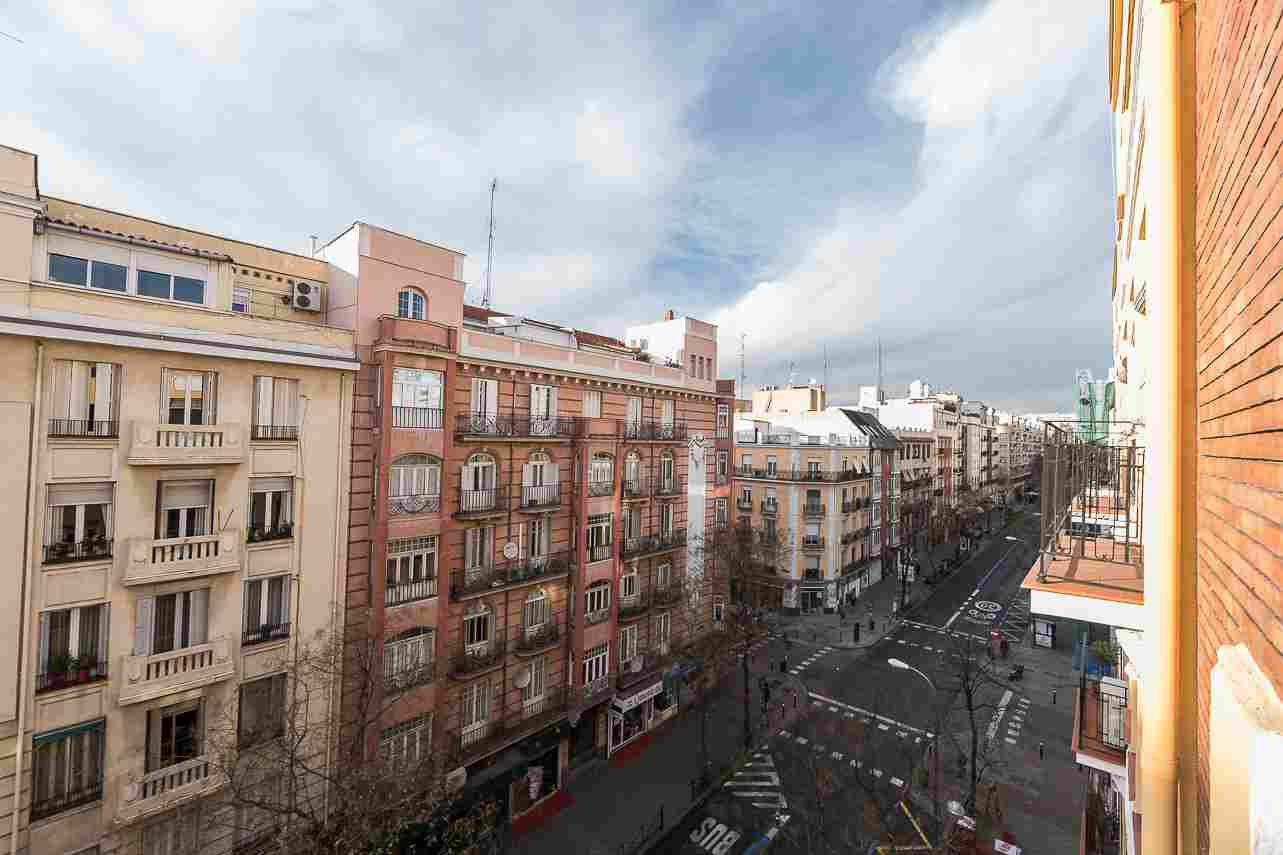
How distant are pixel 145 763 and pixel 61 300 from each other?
36.8 ft

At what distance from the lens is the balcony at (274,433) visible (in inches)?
598

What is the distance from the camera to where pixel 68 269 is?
45.4ft

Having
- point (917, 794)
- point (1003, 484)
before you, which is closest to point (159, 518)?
point (917, 794)

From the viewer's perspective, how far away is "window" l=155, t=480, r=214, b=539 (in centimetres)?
1392

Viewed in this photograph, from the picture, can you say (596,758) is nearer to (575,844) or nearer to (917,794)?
(575,844)

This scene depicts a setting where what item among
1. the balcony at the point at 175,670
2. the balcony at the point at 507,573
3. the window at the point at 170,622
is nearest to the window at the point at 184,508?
the window at the point at 170,622

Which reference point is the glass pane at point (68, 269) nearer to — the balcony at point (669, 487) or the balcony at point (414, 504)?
the balcony at point (414, 504)

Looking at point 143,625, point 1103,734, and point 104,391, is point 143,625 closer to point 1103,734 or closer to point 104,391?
point 104,391

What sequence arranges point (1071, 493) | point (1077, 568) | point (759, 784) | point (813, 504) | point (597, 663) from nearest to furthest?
point (1077, 568) < point (1071, 493) < point (759, 784) < point (597, 663) < point (813, 504)

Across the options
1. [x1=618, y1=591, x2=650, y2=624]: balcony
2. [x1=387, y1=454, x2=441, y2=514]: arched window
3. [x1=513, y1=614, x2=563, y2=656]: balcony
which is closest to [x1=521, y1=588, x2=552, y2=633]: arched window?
[x1=513, y1=614, x2=563, y2=656]: balcony

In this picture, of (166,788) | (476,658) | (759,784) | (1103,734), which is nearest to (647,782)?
(759,784)

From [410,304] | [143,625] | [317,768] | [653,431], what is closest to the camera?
[143,625]

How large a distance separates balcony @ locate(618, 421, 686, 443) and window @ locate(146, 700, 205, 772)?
16554 millimetres

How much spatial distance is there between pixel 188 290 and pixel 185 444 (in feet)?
15.5
